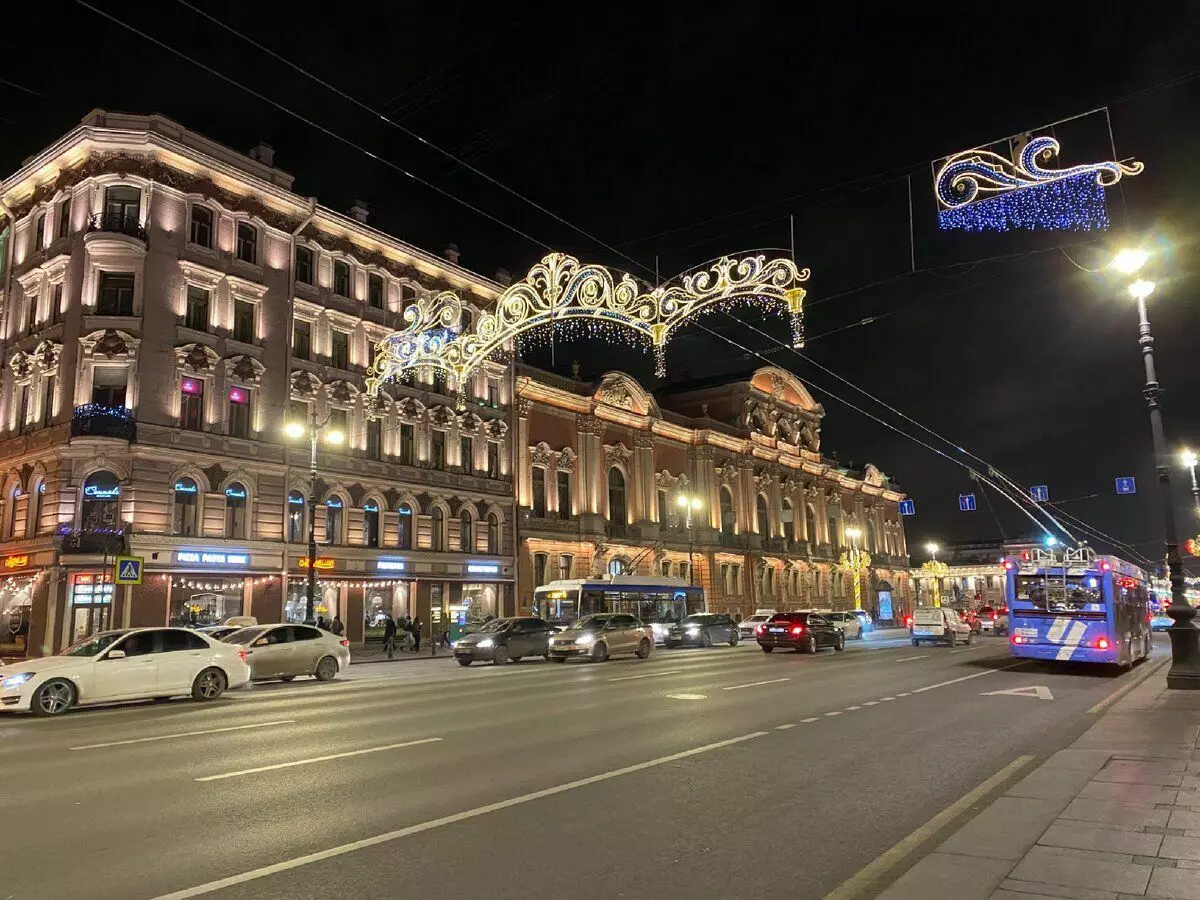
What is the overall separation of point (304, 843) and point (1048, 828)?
5.38m

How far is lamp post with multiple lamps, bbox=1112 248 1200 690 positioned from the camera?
1638cm

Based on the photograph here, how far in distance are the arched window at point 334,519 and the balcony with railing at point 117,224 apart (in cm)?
1245

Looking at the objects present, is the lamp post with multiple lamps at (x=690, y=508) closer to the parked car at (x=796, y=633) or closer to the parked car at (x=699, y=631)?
the parked car at (x=699, y=631)

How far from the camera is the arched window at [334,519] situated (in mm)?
37094

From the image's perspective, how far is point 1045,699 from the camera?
15.8 m

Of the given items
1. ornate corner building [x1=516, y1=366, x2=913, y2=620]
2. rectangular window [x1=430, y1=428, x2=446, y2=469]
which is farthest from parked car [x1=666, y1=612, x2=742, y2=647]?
rectangular window [x1=430, y1=428, x2=446, y2=469]

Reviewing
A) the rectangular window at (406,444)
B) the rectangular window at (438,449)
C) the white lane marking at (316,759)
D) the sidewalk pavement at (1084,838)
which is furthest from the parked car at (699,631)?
the sidewalk pavement at (1084,838)

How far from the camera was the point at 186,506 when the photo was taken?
105 feet

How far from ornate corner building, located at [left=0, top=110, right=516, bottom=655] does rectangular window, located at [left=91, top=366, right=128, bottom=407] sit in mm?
74

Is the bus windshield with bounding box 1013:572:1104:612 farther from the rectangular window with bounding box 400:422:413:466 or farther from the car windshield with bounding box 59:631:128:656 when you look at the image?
the rectangular window with bounding box 400:422:413:466

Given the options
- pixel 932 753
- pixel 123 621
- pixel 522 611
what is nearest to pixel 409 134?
pixel 932 753

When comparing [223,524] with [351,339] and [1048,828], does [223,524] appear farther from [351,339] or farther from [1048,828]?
[1048,828]

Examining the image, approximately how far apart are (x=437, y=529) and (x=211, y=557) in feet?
39.9

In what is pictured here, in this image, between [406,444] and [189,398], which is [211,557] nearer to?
[189,398]
